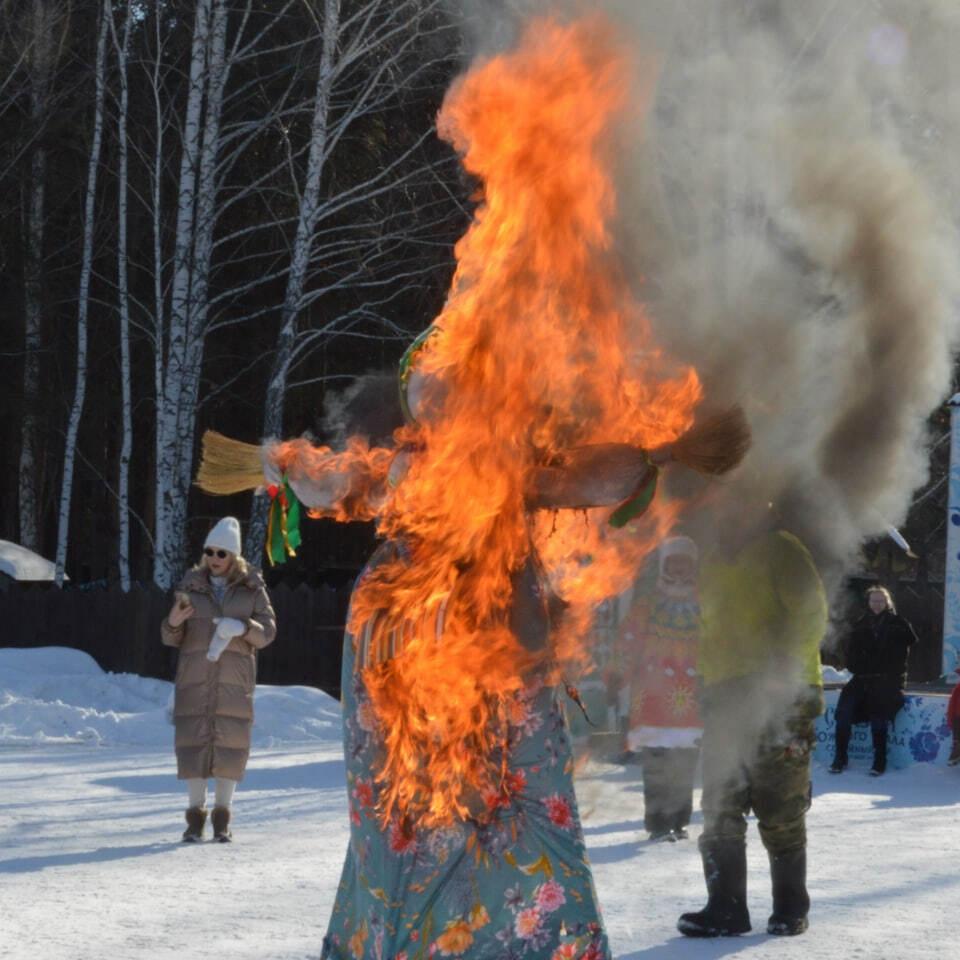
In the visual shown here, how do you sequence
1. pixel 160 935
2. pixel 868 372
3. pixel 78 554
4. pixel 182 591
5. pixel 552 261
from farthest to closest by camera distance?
pixel 78 554
pixel 182 591
pixel 160 935
pixel 868 372
pixel 552 261

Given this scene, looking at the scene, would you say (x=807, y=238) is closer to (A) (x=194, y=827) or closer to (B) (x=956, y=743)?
(A) (x=194, y=827)

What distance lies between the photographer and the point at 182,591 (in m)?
9.60

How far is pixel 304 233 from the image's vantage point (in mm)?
19891

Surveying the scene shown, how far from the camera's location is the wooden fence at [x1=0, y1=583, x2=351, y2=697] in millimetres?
20438

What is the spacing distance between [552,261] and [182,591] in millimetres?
5172

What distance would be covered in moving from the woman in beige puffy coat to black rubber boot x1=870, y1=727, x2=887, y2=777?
6.42m

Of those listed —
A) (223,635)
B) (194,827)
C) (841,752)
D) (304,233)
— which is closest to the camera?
(194,827)

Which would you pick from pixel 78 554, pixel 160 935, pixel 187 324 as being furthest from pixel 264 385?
pixel 160 935

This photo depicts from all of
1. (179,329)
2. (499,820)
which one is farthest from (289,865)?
(179,329)

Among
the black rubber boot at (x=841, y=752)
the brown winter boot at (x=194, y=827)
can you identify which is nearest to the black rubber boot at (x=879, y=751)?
the black rubber boot at (x=841, y=752)

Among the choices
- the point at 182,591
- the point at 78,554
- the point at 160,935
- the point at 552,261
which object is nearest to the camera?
the point at 552,261

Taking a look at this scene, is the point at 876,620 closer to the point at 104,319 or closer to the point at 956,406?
the point at 956,406

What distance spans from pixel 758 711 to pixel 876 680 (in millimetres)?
8224

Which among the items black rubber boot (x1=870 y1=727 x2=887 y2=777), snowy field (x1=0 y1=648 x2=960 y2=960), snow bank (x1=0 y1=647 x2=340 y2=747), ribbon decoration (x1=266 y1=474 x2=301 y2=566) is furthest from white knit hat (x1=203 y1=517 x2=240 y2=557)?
black rubber boot (x1=870 y1=727 x2=887 y2=777)
